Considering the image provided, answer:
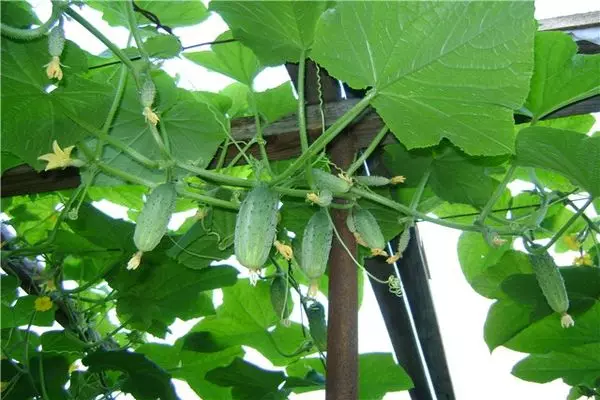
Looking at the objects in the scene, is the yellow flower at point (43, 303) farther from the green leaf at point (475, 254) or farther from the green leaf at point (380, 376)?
the green leaf at point (475, 254)

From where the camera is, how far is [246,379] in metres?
1.93

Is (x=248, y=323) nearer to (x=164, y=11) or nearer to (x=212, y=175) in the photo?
(x=164, y=11)

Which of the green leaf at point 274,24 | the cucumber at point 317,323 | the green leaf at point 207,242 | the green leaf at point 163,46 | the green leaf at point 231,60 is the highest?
the green leaf at point 231,60

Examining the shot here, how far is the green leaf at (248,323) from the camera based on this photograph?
6.80 feet

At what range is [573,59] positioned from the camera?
4.64ft

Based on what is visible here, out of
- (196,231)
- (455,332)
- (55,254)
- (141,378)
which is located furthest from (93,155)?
(455,332)

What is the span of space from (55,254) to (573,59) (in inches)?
45.8

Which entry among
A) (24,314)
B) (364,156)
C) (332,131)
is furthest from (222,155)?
(24,314)

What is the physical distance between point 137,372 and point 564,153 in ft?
3.53

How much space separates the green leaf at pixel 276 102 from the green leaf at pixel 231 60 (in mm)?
42

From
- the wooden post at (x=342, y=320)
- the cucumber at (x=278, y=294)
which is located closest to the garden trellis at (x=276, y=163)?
the wooden post at (x=342, y=320)

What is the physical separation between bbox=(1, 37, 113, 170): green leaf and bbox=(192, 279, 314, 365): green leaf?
2.57 ft

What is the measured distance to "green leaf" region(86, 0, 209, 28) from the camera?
5.19 ft

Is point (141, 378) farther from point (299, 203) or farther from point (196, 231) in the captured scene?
point (299, 203)
